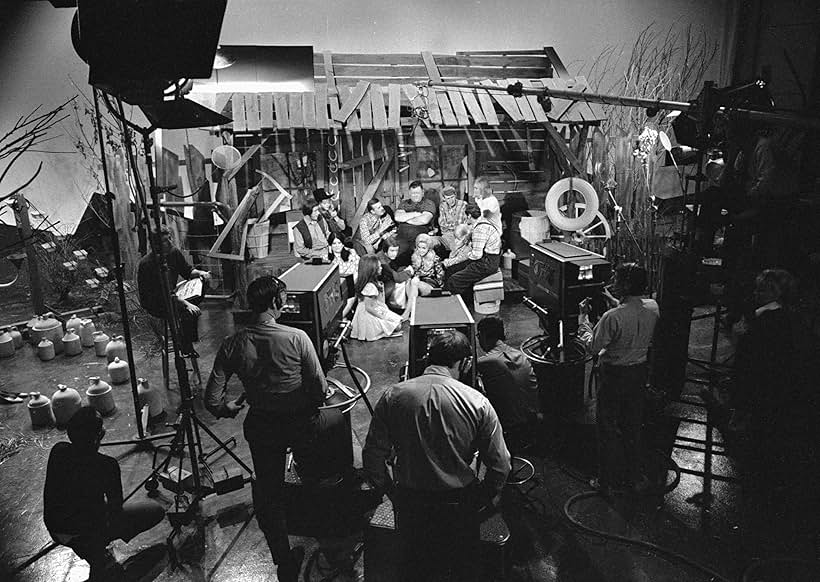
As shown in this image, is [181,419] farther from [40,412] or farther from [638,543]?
[638,543]

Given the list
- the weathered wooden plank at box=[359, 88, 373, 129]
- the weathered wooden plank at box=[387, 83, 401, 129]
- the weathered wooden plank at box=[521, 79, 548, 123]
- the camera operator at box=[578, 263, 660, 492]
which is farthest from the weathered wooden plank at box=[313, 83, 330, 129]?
the camera operator at box=[578, 263, 660, 492]

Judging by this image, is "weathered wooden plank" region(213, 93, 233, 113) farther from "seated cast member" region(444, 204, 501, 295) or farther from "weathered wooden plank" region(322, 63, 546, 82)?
"seated cast member" region(444, 204, 501, 295)

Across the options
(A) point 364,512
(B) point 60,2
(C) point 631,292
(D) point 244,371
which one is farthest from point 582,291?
(B) point 60,2

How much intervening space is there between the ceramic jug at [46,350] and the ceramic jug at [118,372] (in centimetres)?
177

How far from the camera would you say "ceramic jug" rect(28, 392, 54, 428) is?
6.61m

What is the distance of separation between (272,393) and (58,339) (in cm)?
649

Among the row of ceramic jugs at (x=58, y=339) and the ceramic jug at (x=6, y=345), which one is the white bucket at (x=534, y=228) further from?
the ceramic jug at (x=6, y=345)

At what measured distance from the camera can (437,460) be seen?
327cm

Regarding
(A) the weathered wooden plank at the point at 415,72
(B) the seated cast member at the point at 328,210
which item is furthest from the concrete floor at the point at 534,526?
(A) the weathered wooden plank at the point at 415,72

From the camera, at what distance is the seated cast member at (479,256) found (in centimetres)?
922

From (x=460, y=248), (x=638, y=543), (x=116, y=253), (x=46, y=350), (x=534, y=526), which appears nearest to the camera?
(x=638, y=543)

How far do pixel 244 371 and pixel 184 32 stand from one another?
216cm

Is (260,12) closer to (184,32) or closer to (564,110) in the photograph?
(564,110)

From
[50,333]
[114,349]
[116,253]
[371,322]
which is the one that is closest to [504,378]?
[116,253]
